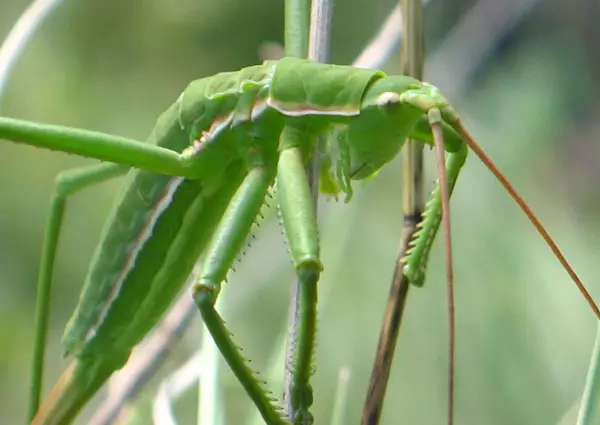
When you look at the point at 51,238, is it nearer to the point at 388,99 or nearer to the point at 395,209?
the point at 388,99

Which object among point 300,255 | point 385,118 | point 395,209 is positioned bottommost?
point 395,209

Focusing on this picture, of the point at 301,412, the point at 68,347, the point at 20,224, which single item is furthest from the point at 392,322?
the point at 20,224

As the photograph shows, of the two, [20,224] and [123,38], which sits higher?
[123,38]

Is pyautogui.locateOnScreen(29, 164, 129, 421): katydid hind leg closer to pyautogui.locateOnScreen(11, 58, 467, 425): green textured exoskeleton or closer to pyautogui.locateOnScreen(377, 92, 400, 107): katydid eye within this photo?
pyautogui.locateOnScreen(11, 58, 467, 425): green textured exoskeleton

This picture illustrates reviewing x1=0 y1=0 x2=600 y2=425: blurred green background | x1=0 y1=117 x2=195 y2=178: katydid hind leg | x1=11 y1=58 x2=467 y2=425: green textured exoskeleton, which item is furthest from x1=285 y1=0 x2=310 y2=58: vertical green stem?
x1=0 y1=0 x2=600 y2=425: blurred green background

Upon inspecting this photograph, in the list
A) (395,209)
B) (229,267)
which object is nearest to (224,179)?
(229,267)

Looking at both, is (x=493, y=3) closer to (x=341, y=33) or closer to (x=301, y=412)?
(x=341, y=33)
